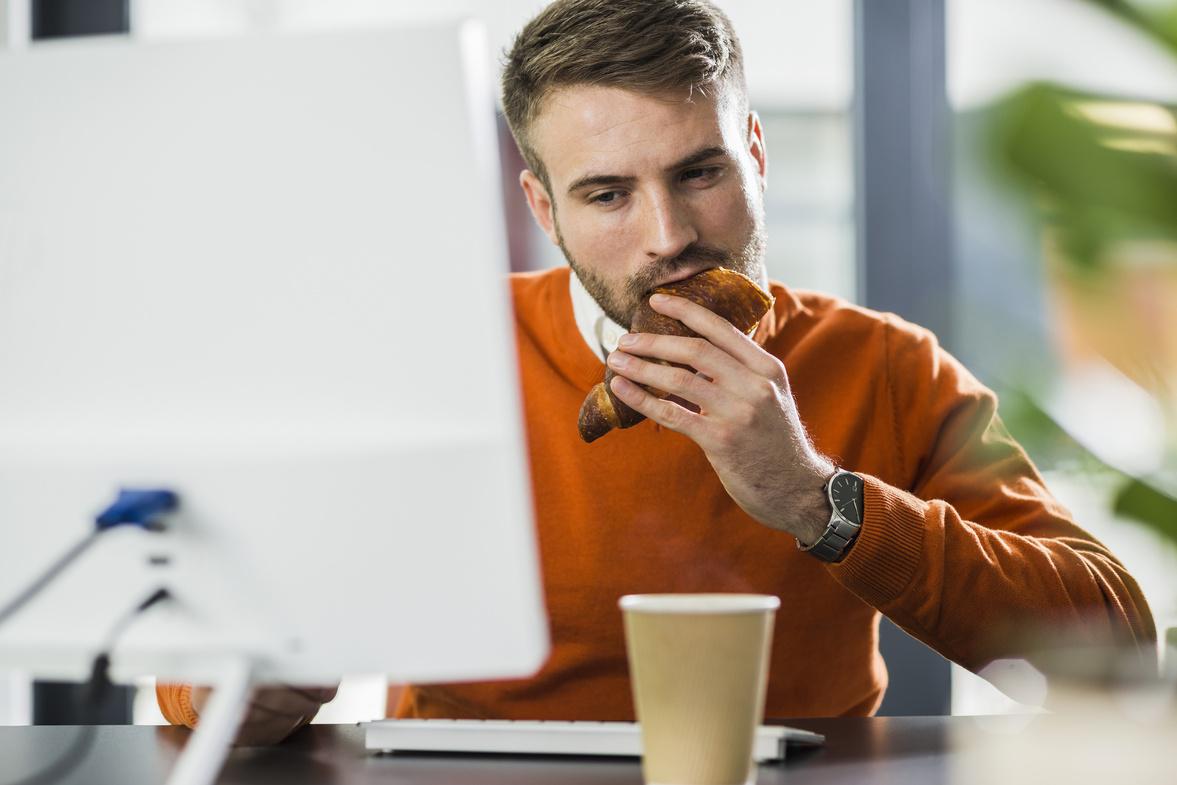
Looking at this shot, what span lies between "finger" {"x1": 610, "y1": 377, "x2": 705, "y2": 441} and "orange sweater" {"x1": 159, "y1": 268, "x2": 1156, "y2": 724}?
327mm

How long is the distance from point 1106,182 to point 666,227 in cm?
109

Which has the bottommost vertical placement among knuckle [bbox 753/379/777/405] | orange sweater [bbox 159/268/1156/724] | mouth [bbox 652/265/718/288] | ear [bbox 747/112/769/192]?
orange sweater [bbox 159/268/1156/724]

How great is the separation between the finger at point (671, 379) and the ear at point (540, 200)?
477 millimetres

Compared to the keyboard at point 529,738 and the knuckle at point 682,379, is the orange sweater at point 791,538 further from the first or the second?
the keyboard at point 529,738

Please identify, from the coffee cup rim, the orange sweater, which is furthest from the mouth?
the coffee cup rim

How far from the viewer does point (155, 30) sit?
2328mm

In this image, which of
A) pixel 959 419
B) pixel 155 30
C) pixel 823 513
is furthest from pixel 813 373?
pixel 155 30

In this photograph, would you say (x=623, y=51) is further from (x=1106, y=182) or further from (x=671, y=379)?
(x=1106, y=182)

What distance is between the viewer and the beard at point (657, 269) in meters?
1.42

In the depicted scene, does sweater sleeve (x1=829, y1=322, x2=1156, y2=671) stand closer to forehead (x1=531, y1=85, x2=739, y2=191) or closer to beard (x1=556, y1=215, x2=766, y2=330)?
beard (x1=556, y1=215, x2=766, y2=330)

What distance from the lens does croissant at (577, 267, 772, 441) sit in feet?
4.32


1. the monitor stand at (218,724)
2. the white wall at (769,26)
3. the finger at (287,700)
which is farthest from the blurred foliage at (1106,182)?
the white wall at (769,26)

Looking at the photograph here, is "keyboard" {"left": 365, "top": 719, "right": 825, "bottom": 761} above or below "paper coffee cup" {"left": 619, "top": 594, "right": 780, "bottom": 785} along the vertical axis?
below

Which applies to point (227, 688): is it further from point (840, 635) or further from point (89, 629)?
point (840, 635)
